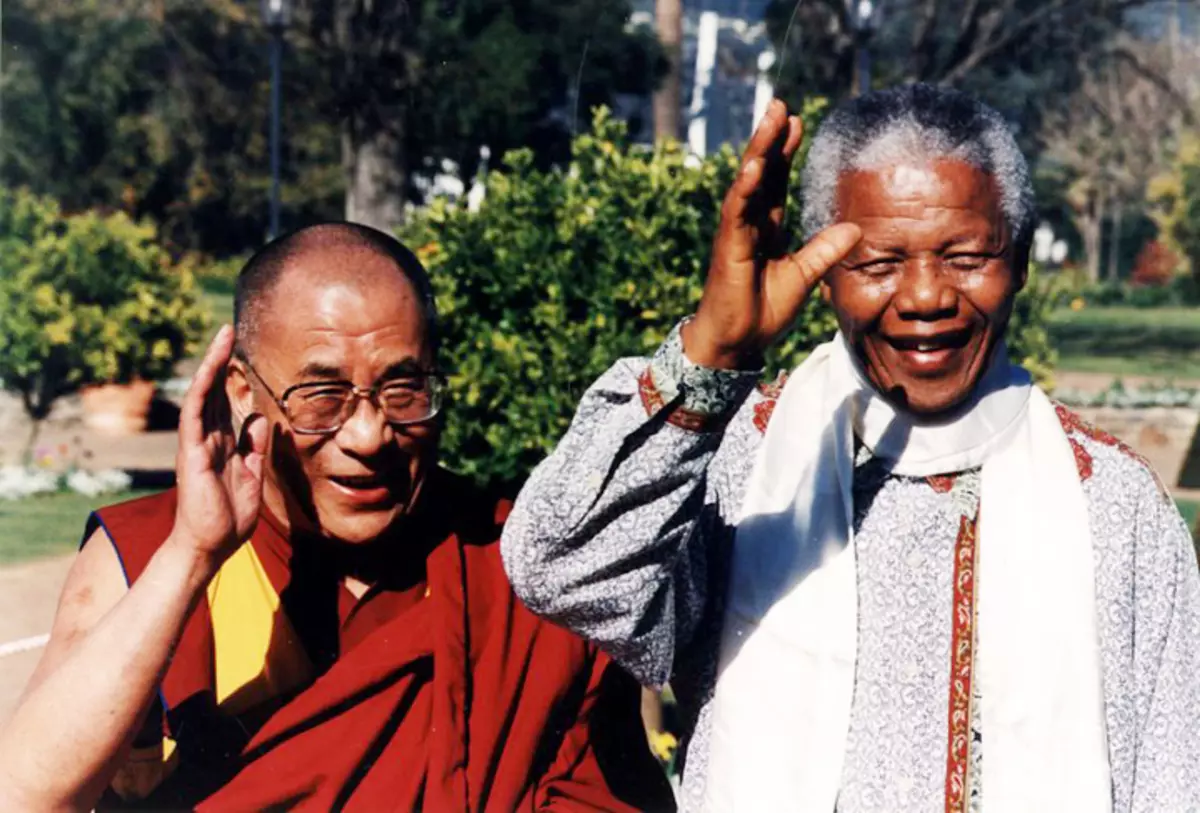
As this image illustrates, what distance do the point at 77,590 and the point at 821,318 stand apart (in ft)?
8.65

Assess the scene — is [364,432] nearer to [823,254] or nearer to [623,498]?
[623,498]

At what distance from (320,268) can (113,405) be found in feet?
24.3

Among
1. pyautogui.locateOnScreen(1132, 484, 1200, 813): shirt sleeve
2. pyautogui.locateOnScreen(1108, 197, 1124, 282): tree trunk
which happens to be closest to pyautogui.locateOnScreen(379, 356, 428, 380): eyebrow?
pyautogui.locateOnScreen(1132, 484, 1200, 813): shirt sleeve

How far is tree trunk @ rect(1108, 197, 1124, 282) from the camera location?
792 inches

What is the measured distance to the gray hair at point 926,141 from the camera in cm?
229

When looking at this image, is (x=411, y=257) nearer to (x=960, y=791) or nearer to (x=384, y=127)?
(x=960, y=791)

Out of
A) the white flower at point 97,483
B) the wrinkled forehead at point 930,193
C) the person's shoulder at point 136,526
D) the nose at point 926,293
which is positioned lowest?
the white flower at point 97,483

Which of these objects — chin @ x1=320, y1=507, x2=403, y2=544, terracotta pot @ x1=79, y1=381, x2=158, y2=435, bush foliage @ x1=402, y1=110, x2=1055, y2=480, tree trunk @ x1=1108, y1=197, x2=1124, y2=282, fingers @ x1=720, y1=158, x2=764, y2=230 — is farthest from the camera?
tree trunk @ x1=1108, y1=197, x2=1124, y2=282

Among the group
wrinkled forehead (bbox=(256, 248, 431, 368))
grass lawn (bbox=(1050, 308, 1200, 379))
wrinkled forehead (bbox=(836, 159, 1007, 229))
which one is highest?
wrinkled forehead (bbox=(836, 159, 1007, 229))

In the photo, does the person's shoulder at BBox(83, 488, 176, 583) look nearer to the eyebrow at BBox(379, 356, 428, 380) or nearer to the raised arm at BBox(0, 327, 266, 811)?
the raised arm at BBox(0, 327, 266, 811)

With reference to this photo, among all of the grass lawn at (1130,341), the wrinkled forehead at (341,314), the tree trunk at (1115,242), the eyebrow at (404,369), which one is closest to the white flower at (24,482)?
the wrinkled forehead at (341,314)

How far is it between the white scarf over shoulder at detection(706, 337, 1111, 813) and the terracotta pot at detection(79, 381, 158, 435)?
7.71m

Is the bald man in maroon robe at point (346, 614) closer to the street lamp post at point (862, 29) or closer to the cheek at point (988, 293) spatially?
the cheek at point (988, 293)

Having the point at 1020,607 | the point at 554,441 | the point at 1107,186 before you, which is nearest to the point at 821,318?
the point at 554,441
